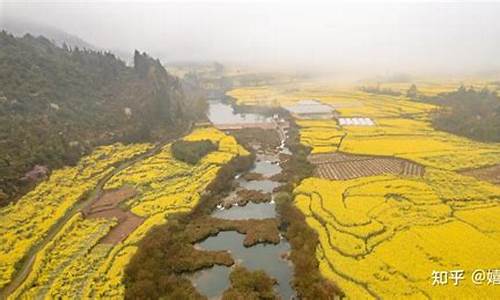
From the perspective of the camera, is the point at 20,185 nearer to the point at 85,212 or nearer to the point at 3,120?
the point at 85,212

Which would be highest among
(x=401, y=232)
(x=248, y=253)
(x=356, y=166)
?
(x=356, y=166)

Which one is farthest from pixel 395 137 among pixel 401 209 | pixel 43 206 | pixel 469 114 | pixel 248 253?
pixel 43 206

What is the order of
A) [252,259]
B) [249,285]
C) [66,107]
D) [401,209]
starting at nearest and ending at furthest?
[249,285]
[252,259]
[401,209]
[66,107]

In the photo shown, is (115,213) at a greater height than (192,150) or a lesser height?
lesser

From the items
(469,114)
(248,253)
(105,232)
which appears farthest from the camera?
(469,114)

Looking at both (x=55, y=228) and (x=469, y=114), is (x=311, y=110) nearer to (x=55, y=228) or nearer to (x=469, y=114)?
(x=469, y=114)

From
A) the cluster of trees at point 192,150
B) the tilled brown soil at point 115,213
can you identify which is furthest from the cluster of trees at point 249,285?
the cluster of trees at point 192,150

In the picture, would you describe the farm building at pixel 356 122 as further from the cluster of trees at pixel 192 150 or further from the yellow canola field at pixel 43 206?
the yellow canola field at pixel 43 206
